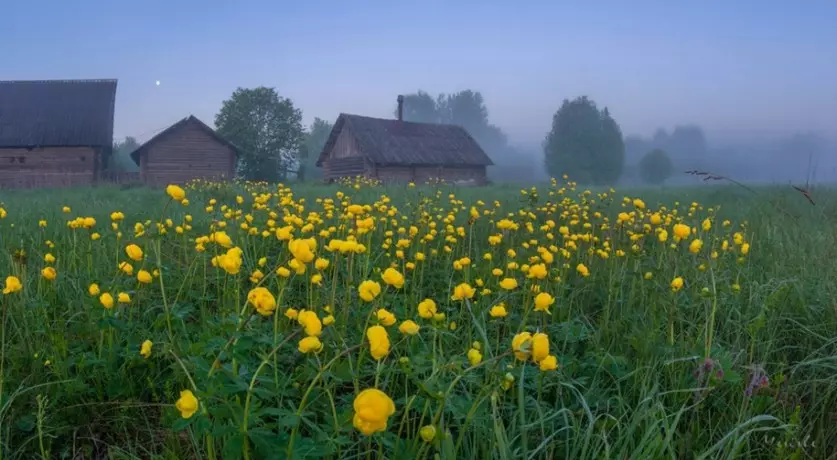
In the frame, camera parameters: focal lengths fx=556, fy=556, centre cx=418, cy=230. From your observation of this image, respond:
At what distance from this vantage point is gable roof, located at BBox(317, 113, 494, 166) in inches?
1173

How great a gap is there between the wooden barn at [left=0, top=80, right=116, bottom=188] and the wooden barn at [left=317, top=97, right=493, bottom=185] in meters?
11.8

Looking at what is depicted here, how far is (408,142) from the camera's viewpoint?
31625 mm

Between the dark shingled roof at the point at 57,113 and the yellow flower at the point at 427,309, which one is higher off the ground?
the dark shingled roof at the point at 57,113

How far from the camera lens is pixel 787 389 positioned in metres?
2.12

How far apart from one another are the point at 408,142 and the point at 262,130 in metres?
16.0

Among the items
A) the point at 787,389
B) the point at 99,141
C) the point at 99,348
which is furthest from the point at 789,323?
the point at 99,141

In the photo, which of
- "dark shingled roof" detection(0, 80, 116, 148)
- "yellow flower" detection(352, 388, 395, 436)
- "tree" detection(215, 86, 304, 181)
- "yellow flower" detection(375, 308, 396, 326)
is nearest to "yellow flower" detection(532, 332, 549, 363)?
"yellow flower" detection(352, 388, 395, 436)

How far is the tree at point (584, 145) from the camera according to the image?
189 feet

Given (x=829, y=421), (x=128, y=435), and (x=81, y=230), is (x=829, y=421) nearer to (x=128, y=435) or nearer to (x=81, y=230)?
(x=128, y=435)

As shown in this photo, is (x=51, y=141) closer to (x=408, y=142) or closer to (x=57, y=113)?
(x=57, y=113)

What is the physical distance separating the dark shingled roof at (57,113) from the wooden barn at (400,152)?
11.8 meters

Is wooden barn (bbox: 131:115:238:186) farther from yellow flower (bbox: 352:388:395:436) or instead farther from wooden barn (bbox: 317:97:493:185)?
yellow flower (bbox: 352:388:395:436)

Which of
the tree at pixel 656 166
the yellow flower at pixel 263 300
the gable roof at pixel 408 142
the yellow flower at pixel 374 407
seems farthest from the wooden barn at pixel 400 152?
the tree at pixel 656 166

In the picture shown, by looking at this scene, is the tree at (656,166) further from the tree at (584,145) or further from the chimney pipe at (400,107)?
the chimney pipe at (400,107)
